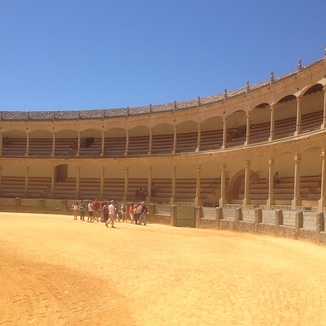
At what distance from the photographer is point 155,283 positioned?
33.4ft

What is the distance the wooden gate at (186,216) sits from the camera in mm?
26453

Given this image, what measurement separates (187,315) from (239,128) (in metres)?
27.6

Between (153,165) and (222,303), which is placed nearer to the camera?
(222,303)

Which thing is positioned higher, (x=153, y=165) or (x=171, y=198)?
(x=153, y=165)

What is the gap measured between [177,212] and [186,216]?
1.84ft

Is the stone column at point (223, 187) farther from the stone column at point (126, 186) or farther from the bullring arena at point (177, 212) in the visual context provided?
the stone column at point (126, 186)

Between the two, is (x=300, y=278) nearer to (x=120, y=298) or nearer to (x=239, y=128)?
(x=120, y=298)

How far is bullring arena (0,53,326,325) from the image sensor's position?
8.77 metres

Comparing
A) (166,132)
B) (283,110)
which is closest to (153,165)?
(166,132)

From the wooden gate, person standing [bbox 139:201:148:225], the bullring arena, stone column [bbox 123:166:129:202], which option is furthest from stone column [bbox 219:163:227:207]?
stone column [bbox 123:166:129:202]

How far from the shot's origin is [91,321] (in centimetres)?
780

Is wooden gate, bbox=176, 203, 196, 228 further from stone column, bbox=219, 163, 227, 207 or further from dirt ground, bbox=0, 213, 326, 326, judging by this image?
dirt ground, bbox=0, 213, 326, 326

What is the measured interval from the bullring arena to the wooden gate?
59 mm

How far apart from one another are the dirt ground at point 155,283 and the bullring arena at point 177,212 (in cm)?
4
